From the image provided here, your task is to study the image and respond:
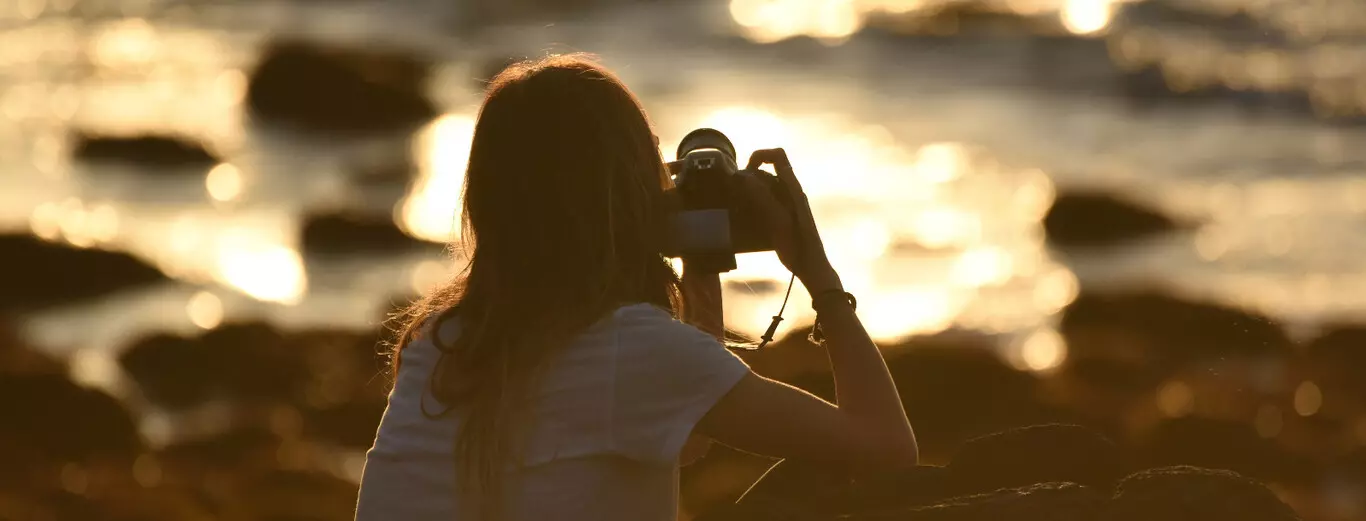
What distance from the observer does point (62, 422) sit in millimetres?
24766

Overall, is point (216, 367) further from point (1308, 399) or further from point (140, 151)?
point (140, 151)

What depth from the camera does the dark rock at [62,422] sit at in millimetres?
23844

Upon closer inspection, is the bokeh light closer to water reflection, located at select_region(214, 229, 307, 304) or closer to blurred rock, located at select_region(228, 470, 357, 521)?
blurred rock, located at select_region(228, 470, 357, 521)

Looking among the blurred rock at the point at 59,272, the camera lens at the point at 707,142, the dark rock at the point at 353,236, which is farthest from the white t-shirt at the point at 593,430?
the dark rock at the point at 353,236

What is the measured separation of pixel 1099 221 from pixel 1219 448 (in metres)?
21.4

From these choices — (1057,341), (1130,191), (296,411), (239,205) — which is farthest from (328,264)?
(1130,191)

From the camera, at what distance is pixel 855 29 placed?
7706cm

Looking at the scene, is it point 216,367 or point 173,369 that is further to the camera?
point 216,367

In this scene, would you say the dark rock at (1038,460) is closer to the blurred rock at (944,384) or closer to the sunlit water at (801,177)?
the blurred rock at (944,384)

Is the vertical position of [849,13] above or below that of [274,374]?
above

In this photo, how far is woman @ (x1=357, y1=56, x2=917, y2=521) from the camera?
353 cm

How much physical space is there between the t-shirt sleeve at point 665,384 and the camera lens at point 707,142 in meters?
0.68

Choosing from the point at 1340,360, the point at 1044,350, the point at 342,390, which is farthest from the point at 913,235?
the point at 342,390

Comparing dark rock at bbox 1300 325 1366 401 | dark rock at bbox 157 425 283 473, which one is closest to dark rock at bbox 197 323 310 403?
dark rock at bbox 157 425 283 473
